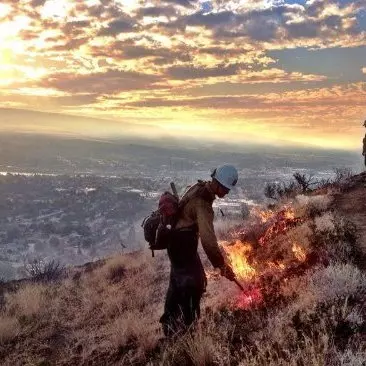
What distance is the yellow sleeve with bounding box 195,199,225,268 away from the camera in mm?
5559

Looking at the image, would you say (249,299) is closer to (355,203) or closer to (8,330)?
(8,330)

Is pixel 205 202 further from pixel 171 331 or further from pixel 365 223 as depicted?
pixel 365 223

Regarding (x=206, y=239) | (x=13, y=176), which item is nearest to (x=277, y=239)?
(x=206, y=239)

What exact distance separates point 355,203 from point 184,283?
8.54 m

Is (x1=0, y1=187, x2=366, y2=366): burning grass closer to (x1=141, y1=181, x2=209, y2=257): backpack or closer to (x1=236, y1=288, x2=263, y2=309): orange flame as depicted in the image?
(x1=236, y1=288, x2=263, y2=309): orange flame

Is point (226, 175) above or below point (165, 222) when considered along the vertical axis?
above

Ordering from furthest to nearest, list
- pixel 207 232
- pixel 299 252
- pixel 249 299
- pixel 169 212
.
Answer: pixel 299 252 → pixel 249 299 → pixel 169 212 → pixel 207 232

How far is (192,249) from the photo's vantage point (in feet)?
20.0

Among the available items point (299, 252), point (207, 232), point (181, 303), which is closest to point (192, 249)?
point (207, 232)

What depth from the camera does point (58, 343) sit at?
8898 millimetres

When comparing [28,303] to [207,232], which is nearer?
[207,232]

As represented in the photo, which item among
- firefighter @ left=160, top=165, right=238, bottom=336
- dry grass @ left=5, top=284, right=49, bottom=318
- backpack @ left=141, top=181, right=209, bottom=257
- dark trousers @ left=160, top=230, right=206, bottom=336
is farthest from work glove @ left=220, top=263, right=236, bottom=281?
dry grass @ left=5, top=284, right=49, bottom=318

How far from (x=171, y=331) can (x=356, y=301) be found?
7.76 feet

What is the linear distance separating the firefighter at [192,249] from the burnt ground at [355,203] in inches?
128
